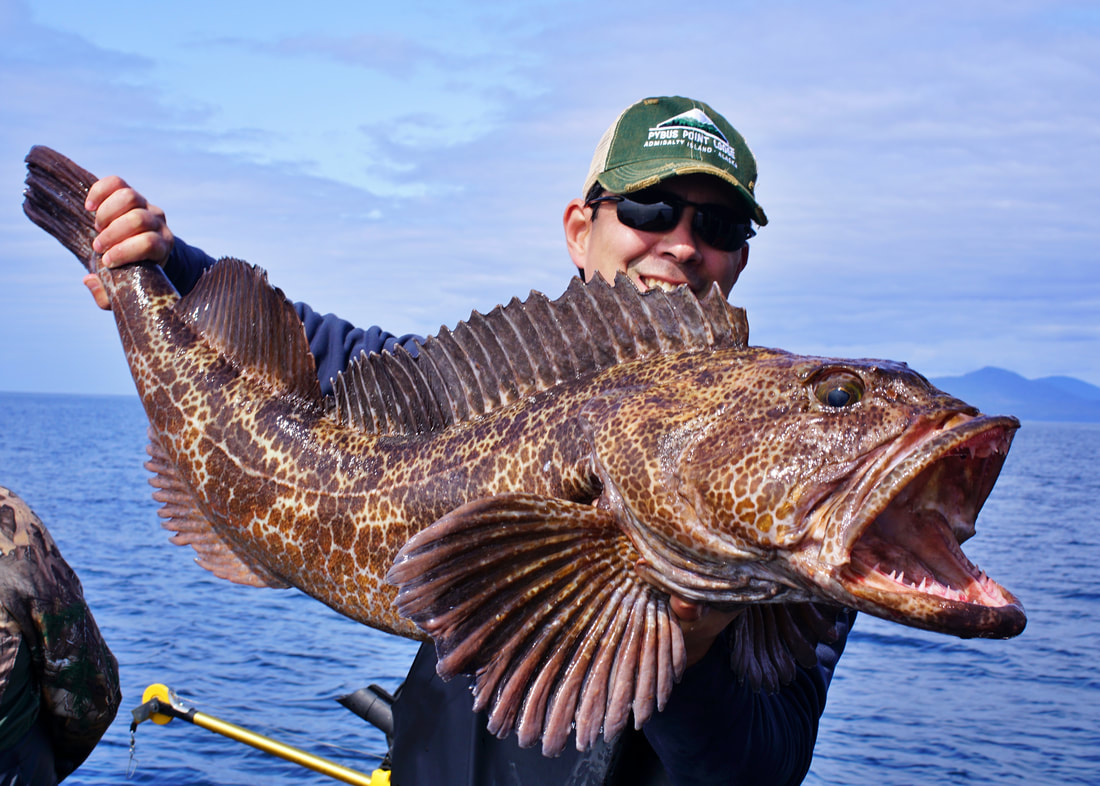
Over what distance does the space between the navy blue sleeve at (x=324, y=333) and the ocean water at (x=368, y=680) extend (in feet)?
15.5

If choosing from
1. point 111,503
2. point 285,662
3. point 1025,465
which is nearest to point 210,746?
point 285,662

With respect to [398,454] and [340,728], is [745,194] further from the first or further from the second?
[340,728]

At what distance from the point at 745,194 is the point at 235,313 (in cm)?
207

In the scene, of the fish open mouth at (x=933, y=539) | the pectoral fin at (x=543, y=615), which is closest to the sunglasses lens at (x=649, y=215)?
the pectoral fin at (x=543, y=615)

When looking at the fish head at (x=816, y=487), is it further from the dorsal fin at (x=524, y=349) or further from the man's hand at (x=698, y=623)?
the dorsal fin at (x=524, y=349)

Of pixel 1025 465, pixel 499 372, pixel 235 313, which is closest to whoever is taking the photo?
pixel 499 372

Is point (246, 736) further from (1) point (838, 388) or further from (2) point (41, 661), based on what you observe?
(1) point (838, 388)

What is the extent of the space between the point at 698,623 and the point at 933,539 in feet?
2.25

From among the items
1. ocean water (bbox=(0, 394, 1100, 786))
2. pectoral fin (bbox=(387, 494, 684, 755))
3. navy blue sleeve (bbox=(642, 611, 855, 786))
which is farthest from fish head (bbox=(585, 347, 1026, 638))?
ocean water (bbox=(0, 394, 1100, 786))

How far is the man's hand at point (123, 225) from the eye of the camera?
3689 mm

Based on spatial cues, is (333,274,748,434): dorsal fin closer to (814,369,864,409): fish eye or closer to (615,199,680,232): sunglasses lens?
(814,369,864,409): fish eye

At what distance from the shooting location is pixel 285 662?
15.6 m

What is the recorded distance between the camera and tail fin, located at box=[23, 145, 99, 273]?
381 centimetres

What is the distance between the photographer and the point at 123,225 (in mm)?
3697
